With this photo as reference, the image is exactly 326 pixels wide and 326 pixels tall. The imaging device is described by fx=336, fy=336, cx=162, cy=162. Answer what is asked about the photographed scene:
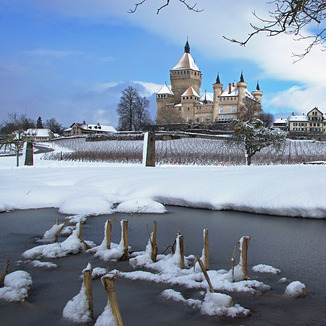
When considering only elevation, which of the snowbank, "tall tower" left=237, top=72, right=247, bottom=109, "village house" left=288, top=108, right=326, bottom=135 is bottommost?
the snowbank

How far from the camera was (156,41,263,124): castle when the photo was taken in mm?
86781

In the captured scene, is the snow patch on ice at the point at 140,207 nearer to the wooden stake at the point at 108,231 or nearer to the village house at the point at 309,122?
the wooden stake at the point at 108,231

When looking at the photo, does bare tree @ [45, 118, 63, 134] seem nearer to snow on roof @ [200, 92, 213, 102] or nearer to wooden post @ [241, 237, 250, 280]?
snow on roof @ [200, 92, 213, 102]

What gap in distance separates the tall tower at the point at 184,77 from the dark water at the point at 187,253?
309 ft

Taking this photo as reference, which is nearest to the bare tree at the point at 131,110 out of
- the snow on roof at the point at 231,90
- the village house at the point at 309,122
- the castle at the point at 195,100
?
the castle at the point at 195,100

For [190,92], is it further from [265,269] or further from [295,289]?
[295,289]

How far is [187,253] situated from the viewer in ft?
16.8

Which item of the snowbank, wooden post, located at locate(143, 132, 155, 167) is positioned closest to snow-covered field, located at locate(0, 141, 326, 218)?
the snowbank

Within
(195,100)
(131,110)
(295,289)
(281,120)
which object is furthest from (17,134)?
(281,120)

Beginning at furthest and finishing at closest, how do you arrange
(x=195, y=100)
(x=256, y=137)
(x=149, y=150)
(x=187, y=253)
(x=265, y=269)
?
(x=195, y=100) < (x=256, y=137) < (x=149, y=150) < (x=187, y=253) < (x=265, y=269)

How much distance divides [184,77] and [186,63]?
17.9 feet

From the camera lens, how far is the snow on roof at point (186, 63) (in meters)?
102

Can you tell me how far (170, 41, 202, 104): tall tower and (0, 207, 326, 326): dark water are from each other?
309 ft

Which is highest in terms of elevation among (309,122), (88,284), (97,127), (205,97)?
(205,97)
